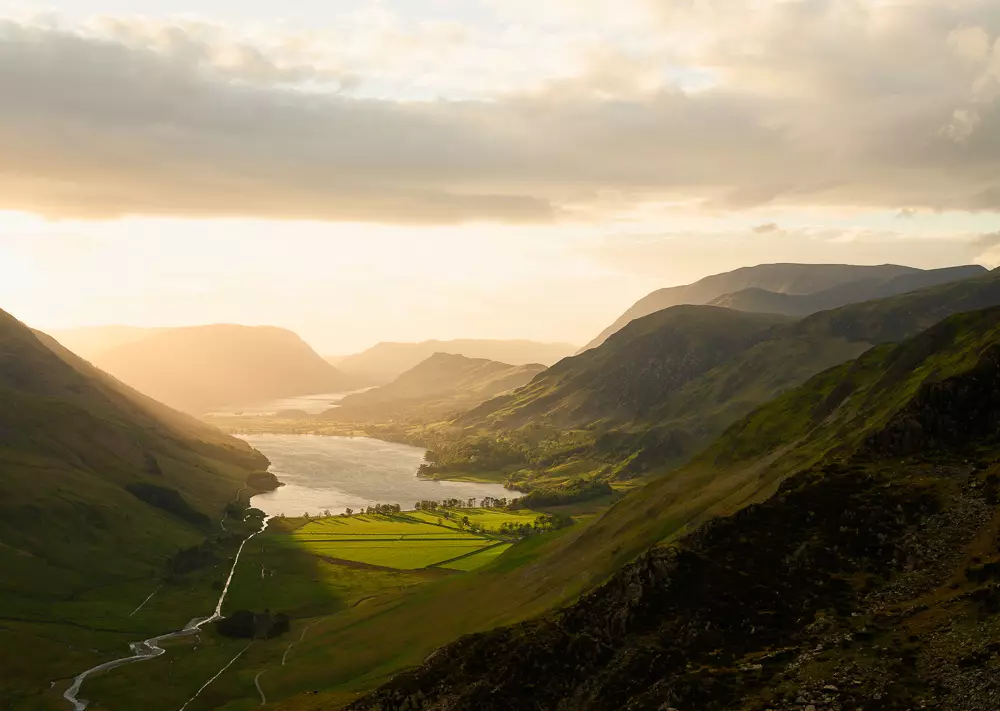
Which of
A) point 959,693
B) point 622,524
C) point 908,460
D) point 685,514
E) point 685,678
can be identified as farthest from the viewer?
point 622,524

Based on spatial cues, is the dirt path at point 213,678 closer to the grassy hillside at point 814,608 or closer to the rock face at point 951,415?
the grassy hillside at point 814,608

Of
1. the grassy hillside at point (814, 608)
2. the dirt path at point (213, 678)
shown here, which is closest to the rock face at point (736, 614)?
the grassy hillside at point (814, 608)

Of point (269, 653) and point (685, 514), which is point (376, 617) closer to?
point (269, 653)

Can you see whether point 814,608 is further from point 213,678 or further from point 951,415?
point 213,678

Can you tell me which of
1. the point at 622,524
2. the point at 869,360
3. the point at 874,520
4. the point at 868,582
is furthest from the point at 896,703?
the point at 869,360

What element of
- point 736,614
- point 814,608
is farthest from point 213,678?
point 814,608

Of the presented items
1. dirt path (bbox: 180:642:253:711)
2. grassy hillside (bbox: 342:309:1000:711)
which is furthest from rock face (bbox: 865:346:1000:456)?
dirt path (bbox: 180:642:253:711)

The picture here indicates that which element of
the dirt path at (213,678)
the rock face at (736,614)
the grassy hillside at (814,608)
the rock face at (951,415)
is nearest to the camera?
the grassy hillside at (814,608)

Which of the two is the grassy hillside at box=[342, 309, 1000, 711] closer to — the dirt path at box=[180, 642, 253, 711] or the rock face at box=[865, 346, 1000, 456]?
the rock face at box=[865, 346, 1000, 456]
